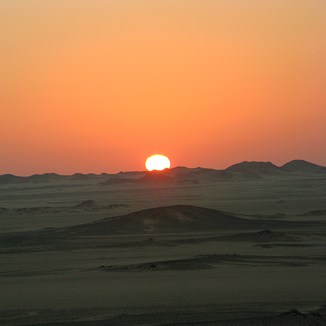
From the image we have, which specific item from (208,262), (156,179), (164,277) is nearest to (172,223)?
(208,262)

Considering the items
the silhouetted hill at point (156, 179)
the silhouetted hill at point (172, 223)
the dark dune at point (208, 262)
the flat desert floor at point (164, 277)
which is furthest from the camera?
the silhouetted hill at point (156, 179)

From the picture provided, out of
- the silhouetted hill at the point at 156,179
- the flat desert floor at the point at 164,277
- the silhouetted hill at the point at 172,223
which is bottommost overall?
the flat desert floor at the point at 164,277

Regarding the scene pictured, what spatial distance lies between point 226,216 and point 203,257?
17888 millimetres

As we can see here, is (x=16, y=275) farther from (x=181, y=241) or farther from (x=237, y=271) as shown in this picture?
(x=181, y=241)

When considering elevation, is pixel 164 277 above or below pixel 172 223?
below

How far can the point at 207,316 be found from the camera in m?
13.4

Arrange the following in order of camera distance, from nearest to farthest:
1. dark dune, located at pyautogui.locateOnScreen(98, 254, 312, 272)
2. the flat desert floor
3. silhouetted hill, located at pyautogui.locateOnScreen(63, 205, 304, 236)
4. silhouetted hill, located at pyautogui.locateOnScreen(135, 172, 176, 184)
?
the flat desert floor < dark dune, located at pyautogui.locateOnScreen(98, 254, 312, 272) < silhouetted hill, located at pyautogui.locateOnScreen(63, 205, 304, 236) < silhouetted hill, located at pyautogui.locateOnScreen(135, 172, 176, 184)

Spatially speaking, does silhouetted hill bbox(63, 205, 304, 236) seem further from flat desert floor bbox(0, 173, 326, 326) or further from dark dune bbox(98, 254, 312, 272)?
dark dune bbox(98, 254, 312, 272)

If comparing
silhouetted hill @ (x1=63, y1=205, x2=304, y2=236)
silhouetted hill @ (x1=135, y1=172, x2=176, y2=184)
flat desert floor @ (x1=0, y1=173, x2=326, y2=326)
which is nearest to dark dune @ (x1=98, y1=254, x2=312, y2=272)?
flat desert floor @ (x1=0, y1=173, x2=326, y2=326)

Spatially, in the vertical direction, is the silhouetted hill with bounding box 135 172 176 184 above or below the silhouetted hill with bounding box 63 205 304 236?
above

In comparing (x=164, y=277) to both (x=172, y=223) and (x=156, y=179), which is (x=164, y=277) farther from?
(x=156, y=179)

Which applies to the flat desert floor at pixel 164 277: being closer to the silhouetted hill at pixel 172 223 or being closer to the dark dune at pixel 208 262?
the dark dune at pixel 208 262

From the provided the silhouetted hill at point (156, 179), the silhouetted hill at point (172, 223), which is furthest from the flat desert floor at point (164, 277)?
the silhouetted hill at point (156, 179)

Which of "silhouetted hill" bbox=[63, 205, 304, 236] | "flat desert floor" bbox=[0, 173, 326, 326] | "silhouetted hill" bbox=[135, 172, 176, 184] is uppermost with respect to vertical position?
"silhouetted hill" bbox=[135, 172, 176, 184]
